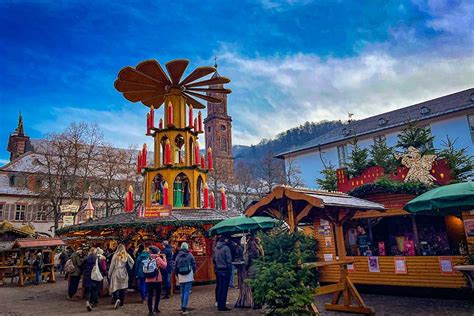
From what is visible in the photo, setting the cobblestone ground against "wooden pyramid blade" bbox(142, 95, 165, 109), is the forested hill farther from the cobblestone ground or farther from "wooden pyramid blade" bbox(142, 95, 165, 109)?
the cobblestone ground

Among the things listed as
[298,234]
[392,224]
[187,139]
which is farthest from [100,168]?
[298,234]

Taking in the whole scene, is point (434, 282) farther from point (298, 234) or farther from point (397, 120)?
point (397, 120)

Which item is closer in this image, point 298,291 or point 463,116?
point 298,291

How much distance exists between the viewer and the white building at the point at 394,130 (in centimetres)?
2669

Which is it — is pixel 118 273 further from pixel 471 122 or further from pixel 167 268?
pixel 471 122

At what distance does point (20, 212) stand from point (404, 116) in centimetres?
4131

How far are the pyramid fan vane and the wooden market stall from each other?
9722mm

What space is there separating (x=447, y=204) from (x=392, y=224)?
266 inches

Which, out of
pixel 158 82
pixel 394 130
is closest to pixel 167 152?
pixel 158 82

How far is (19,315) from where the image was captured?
10.8 metres

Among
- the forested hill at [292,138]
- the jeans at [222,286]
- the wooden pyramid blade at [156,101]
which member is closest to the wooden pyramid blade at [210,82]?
the wooden pyramid blade at [156,101]

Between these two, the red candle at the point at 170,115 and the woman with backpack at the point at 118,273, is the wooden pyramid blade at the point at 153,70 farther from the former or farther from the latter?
the woman with backpack at the point at 118,273

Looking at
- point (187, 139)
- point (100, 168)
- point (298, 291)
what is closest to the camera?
point (298, 291)

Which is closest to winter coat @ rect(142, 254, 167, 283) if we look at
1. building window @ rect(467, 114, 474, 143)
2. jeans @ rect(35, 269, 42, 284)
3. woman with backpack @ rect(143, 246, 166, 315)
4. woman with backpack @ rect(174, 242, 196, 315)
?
woman with backpack @ rect(143, 246, 166, 315)
